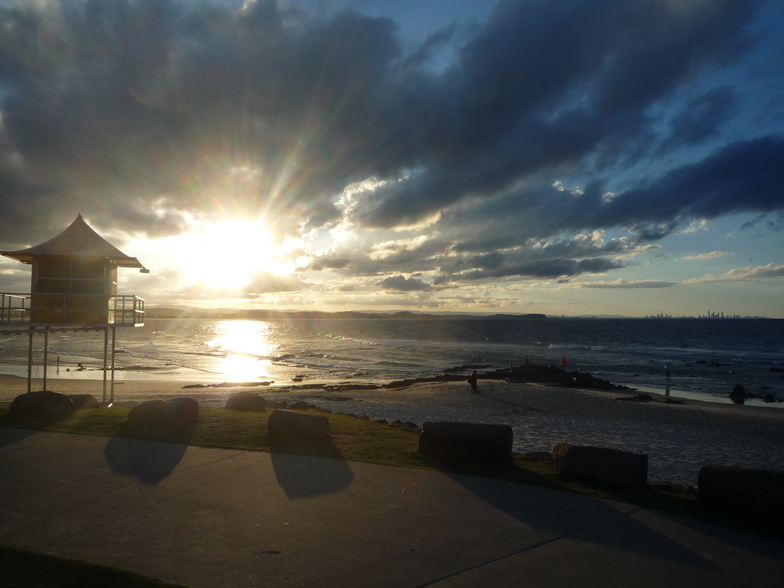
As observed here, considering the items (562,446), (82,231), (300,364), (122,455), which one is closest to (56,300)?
(82,231)

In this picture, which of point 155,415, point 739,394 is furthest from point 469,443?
point 739,394

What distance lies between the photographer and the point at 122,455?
8.16 metres

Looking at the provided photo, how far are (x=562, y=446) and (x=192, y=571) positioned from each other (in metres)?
5.65

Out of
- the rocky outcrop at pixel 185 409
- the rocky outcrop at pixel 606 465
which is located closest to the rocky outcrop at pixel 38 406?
the rocky outcrop at pixel 185 409

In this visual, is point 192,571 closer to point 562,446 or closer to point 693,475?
point 562,446

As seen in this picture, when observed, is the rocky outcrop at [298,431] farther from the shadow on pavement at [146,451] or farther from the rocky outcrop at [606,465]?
the rocky outcrop at [606,465]

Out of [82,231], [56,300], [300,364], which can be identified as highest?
[82,231]

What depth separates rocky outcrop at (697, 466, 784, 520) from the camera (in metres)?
5.94

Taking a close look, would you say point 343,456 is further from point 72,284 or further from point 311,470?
point 72,284

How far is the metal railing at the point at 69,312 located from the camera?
13.9 metres

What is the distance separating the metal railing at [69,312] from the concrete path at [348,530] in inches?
310

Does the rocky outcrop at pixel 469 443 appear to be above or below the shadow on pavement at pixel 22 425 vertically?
above

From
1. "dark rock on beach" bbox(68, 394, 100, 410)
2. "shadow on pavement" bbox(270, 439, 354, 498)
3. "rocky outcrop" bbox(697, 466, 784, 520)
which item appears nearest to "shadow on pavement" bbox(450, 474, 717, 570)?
"rocky outcrop" bbox(697, 466, 784, 520)

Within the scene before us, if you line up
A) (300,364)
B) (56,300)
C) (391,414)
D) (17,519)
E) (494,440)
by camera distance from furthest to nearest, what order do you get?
(300,364), (391,414), (56,300), (494,440), (17,519)
